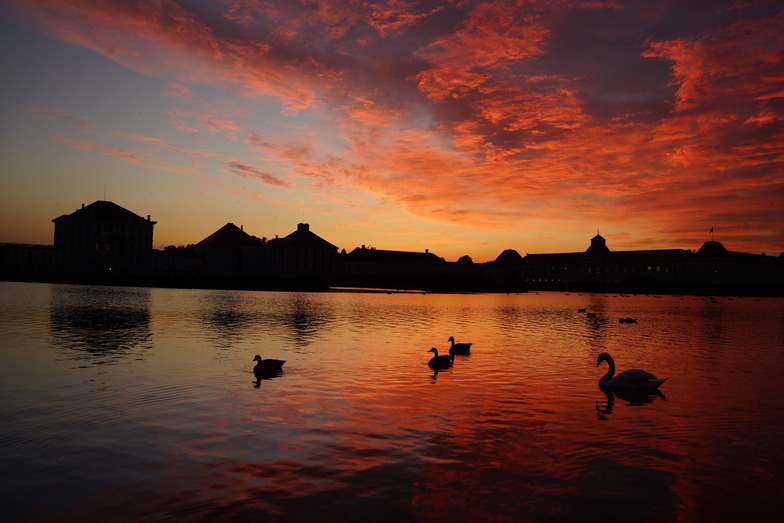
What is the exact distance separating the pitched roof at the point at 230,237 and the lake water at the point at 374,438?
150863mm

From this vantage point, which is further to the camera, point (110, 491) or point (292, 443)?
point (292, 443)

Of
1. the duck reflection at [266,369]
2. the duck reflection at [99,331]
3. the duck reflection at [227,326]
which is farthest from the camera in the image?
the duck reflection at [227,326]

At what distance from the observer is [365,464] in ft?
30.6

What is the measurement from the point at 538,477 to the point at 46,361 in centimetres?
1737

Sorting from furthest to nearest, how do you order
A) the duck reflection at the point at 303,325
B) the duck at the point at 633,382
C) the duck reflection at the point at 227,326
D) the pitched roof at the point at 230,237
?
the pitched roof at the point at 230,237 → the duck reflection at the point at 303,325 → the duck reflection at the point at 227,326 → the duck at the point at 633,382

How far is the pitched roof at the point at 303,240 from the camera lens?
175000 mm

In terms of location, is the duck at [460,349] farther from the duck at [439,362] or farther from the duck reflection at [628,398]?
the duck reflection at [628,398]

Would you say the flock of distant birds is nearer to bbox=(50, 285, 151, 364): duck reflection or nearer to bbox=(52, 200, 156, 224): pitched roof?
bbox=(50, 285, 151, 364): duck reflection

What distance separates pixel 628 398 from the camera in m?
15.4

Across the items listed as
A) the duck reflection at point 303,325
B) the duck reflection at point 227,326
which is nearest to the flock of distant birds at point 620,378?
the duck reflection at point 227,326

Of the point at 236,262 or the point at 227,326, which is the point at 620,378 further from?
the point at 236,262

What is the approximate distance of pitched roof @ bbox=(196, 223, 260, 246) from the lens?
170m

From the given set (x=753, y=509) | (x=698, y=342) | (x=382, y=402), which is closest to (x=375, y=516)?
(x=753, y=509)

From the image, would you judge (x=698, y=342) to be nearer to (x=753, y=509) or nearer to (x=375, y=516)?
(x=753, y=509)
